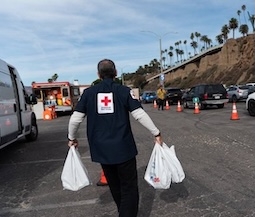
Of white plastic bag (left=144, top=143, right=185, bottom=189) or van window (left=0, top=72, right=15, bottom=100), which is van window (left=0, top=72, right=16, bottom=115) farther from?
white plastic bag (left=144, top=143, right=185, bottom=189)

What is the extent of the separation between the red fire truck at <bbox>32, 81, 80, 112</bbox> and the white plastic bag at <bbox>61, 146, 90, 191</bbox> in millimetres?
23341

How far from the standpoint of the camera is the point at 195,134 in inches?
449

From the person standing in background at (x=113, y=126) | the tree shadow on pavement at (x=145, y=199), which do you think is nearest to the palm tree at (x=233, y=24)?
the tree shadow on pavement at (x=145, y=199)

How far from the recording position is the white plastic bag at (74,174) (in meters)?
4.35

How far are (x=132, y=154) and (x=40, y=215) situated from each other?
1.75 metres

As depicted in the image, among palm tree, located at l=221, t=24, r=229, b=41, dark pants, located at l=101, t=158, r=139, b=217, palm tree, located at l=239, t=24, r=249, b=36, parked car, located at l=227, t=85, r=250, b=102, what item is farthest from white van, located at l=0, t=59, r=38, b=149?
palm tree, located at l=221, t=24, r=229, b=41

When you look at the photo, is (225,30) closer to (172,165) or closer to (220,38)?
(220,38)

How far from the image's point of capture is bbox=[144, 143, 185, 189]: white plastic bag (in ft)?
13.9

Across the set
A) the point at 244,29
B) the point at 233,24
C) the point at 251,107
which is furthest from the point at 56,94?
the point at 233,24

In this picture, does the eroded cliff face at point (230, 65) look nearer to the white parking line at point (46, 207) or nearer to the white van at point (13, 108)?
the white van at point (13, 108)

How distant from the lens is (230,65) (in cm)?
8106

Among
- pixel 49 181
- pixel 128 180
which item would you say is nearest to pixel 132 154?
pixel 128 180

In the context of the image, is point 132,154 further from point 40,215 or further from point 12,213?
point 12,213

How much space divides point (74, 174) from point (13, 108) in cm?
522
